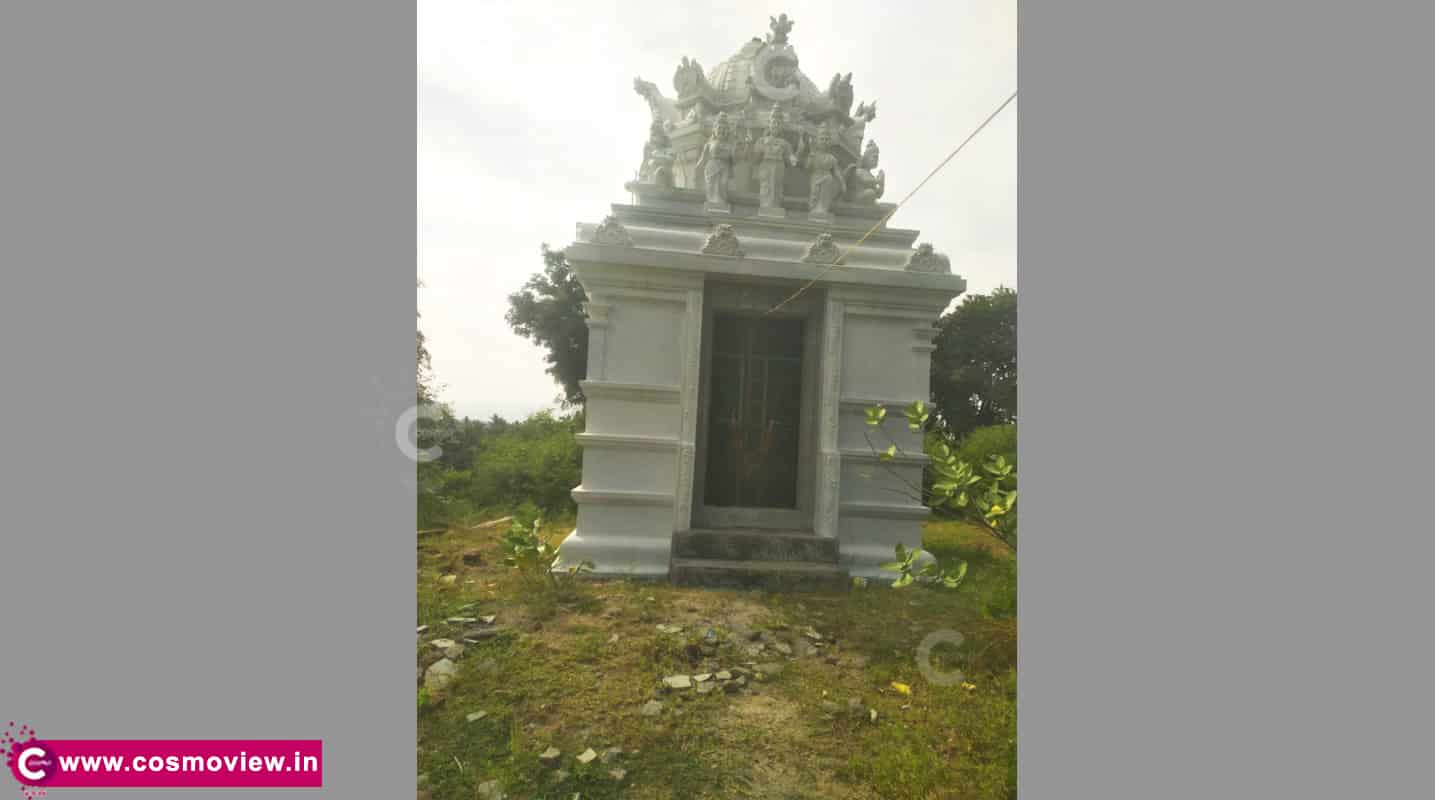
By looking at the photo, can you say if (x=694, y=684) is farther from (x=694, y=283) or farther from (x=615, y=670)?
(x=694, y=283)

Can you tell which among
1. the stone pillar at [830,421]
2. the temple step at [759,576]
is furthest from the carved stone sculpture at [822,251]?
the temple step at [759,576]

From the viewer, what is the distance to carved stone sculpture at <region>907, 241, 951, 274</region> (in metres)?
5.27

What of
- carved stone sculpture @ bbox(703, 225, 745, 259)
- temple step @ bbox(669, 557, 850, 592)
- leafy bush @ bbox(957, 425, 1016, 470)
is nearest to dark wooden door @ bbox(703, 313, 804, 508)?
carved stone sculpture @ bbox(703, 225, 745, 259)

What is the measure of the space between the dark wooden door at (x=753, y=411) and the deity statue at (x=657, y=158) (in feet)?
7.17

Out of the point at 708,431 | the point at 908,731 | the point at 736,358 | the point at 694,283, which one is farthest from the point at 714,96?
the point at 908,731

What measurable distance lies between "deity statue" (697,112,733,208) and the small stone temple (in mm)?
231

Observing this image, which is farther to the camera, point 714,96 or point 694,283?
point 714,96

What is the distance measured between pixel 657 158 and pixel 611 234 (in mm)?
1873

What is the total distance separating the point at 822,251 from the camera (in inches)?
204

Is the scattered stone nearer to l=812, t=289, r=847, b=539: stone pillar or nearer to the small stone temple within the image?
the small stone temple

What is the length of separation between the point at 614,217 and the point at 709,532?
2897mm

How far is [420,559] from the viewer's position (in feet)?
16.6

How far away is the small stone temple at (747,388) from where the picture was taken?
501cm
